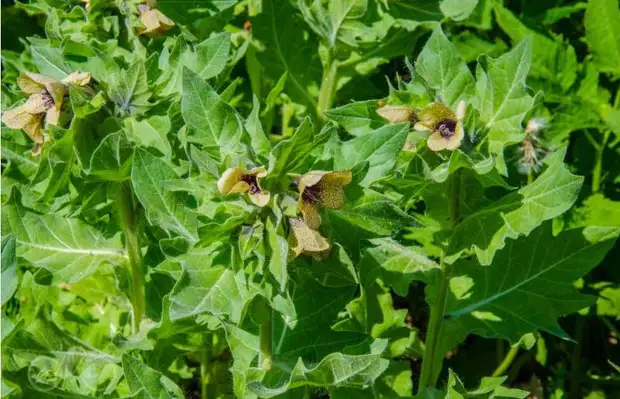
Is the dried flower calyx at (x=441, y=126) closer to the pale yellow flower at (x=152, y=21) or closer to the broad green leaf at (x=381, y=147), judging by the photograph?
the broad green leaf at (x=381, y=147)

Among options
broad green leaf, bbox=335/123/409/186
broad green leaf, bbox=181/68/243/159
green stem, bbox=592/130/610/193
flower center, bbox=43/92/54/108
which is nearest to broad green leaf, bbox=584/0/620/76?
green stem, bbox=592/130/610/193

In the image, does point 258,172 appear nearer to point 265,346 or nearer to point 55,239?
point 265,346

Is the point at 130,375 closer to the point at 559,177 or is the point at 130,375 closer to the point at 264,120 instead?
the point at 559,177

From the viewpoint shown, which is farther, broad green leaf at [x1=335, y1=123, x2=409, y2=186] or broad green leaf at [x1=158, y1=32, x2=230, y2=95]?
broad green leaf at [x1=158, y1=32, x2=230, y2=95]

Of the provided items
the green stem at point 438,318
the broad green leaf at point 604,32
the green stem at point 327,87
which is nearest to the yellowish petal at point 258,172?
the green stem at point 438,318

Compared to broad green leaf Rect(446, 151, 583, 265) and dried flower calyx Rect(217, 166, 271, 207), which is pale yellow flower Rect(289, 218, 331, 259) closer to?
dried flower calyx Rect(217, 166, 271, 207)

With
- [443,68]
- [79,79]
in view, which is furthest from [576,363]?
[79,79]

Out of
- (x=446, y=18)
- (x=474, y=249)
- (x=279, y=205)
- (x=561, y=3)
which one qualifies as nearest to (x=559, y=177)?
(x=474, y=249)
